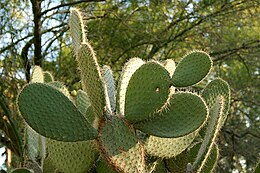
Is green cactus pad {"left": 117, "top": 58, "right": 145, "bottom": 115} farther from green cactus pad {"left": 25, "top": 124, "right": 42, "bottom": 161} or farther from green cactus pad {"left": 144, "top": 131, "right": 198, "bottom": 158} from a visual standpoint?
green cactus pad {"left": 25, "top": 124, "right": 42, "bottom": 161}

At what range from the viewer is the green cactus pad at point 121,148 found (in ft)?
4.52

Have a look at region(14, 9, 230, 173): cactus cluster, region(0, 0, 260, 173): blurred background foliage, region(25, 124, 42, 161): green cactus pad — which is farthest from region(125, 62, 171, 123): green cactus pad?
region(0, 0, 260, 173): blurred background foliage

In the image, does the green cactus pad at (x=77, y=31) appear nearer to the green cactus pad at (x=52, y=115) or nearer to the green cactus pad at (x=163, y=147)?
the green cactus pad at (x=52, y=115)

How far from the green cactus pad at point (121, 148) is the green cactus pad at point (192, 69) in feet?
0.63

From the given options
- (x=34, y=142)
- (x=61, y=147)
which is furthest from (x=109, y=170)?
(x=34, y=142)

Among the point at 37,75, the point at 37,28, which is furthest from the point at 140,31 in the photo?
the point at 37,75

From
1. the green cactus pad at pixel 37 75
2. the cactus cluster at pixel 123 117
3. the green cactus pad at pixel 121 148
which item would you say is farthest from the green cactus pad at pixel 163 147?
the green cactus pad at pixel 37 75

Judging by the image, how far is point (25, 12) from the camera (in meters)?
5.69

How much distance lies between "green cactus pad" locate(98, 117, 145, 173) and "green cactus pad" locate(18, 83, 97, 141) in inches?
1.5

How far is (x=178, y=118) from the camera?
58.7 inches

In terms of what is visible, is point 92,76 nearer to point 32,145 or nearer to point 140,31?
point 32,145

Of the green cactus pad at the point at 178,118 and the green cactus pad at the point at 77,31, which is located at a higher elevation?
the green cactus pad at the point at 77,31

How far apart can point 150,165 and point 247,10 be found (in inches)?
194

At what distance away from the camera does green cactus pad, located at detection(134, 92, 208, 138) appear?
1.46 m
